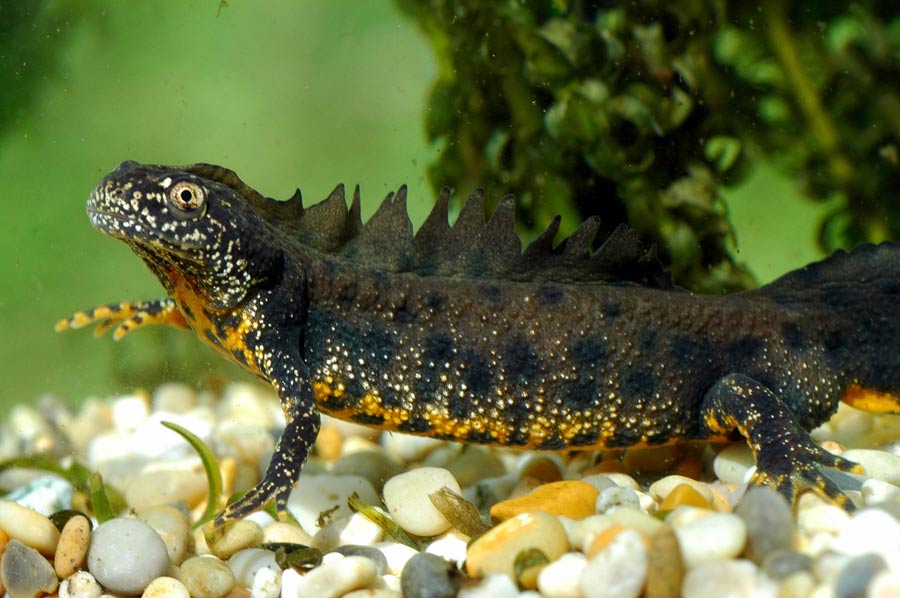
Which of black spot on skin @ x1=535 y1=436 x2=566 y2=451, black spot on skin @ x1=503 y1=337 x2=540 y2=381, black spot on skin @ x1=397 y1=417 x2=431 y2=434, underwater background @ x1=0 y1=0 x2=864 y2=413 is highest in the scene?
underwater background @ x1=0 y1=0 x2=864 y2=413

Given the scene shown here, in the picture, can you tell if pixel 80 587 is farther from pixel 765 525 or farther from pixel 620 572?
pixel 765 525

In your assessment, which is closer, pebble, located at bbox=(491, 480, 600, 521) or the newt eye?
pebble, located at bbox=(491, 480, 600, 521)

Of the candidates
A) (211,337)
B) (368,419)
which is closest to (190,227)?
(211,337)

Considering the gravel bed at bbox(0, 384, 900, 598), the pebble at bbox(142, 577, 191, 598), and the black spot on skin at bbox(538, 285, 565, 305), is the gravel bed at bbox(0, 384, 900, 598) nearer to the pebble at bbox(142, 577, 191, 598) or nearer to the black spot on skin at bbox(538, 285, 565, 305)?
the pebble at bbox(142, 577, 191, 598)

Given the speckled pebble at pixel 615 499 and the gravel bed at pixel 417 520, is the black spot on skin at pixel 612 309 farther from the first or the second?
the speckled pebble at pixel 615 499

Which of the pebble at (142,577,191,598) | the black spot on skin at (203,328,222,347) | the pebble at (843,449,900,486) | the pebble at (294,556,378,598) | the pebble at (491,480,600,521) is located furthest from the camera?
the black spot on skin at (203,328,222,347)

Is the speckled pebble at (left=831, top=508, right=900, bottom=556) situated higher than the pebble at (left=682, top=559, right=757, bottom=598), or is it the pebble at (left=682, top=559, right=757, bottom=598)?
the speckled pebble at (left=831, top=508, right=900, bottom=556)

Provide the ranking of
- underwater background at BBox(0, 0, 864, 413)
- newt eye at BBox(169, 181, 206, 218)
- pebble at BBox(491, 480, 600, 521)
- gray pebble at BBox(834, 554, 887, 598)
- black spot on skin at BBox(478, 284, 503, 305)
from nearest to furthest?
gray pebble at BBox(834, 554, 887, 598), pebble at BBox(491, 480, 600, 521), newt eye at BBox(169, 181, 206, 218), black spot on skin at BBox(478, 284, 503, 305), underwater background at BBox(0, 0, 864, 413)

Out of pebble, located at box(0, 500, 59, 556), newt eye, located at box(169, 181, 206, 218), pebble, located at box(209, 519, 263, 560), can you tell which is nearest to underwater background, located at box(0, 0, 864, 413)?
newt eye, located at box(169, 181, 206, 218)
